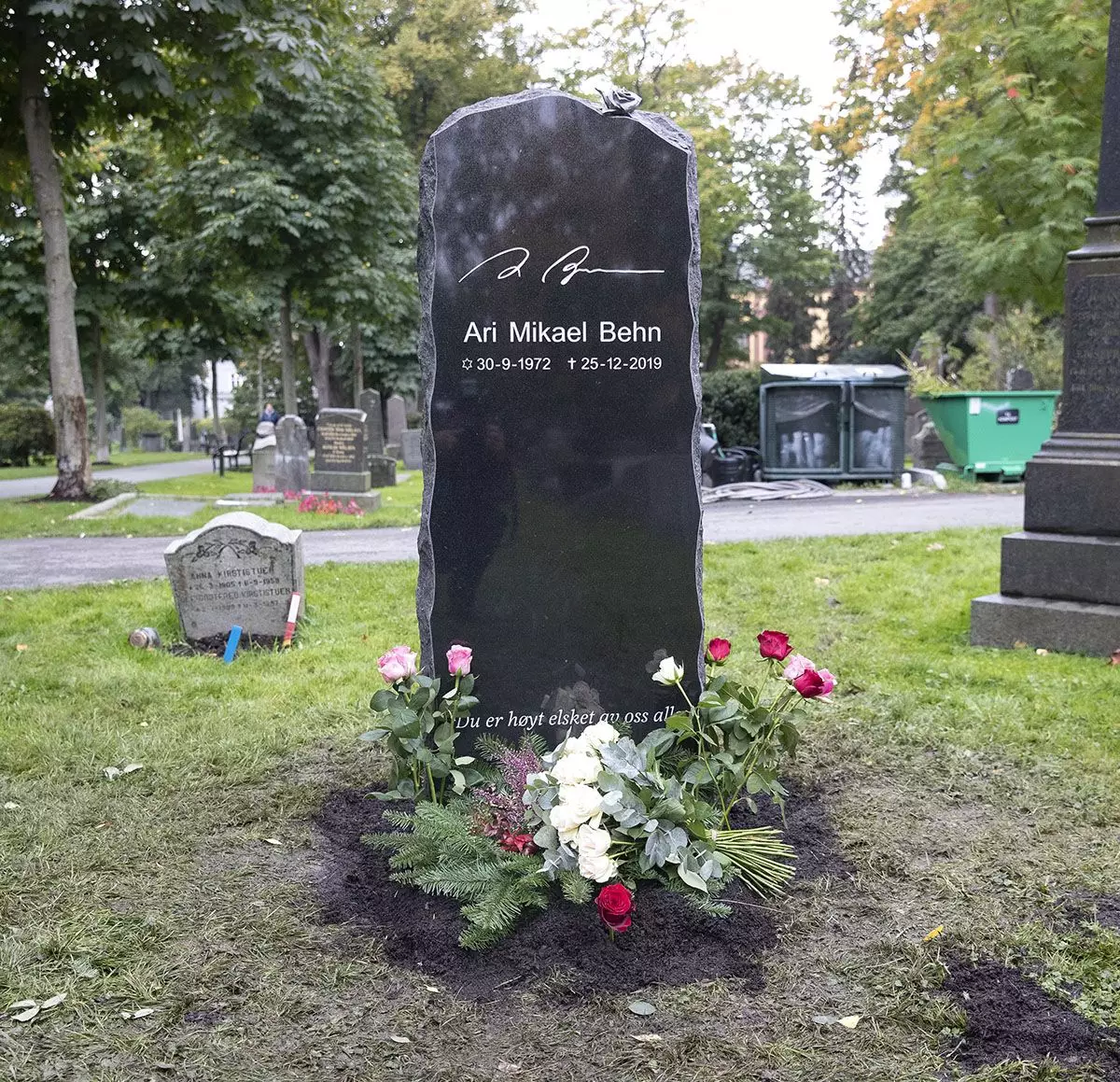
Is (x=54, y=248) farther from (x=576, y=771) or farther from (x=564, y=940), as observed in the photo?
(x=564, y=940)

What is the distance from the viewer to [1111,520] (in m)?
5.98

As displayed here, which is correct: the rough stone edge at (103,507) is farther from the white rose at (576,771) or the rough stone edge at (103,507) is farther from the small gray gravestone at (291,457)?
the white rose at (576,771)

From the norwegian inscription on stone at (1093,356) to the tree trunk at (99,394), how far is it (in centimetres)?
2524

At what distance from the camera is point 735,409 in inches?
838

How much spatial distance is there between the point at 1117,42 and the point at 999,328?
19.5 meters

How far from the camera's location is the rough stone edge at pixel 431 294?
378cm

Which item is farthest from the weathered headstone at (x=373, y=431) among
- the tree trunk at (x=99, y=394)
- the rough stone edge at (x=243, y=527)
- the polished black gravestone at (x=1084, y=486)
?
A: the polished black gravestone at (x=1084, y=486)

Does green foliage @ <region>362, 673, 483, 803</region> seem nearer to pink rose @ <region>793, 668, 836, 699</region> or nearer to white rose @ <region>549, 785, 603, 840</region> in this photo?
white rose @ <region>549, 785, 603, 840</region>

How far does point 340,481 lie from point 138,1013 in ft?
48.2

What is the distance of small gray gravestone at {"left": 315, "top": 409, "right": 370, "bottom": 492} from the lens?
56.2ft

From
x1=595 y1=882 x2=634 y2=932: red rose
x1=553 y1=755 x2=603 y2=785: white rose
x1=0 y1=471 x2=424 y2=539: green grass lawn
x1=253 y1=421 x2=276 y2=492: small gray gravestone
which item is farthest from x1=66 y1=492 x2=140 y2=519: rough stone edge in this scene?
x1=595 y1=882 x2=634 y2=932: red rose

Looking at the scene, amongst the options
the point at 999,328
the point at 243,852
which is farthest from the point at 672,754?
the point at 999,328
